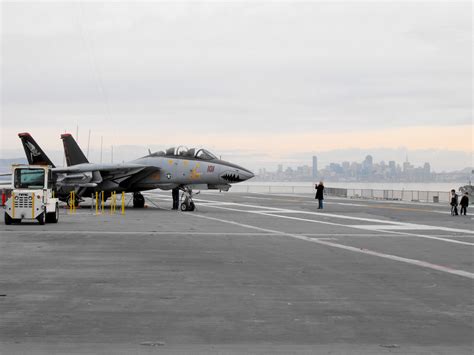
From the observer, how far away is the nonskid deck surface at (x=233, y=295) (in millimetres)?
8000

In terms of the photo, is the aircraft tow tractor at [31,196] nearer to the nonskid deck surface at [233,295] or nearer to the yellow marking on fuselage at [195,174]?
the nonskid deck surface at [233,295]

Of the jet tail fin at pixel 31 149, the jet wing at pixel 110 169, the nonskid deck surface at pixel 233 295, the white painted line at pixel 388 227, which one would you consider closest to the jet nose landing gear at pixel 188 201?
the jet wing at pixel 110 169

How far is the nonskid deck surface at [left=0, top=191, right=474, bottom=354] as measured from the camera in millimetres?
8000

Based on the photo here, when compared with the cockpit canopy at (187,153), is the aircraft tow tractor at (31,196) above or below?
below

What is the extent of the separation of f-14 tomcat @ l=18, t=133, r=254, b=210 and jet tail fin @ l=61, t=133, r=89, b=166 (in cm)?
481

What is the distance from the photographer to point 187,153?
130 feet

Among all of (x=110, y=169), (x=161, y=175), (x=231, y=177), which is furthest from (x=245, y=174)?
(x=110, y=169)

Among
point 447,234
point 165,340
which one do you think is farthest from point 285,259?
point 447,234

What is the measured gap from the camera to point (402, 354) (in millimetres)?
7492

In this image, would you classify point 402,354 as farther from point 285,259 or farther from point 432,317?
point 285,259

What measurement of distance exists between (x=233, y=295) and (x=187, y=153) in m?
28.7

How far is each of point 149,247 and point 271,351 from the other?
465 inches

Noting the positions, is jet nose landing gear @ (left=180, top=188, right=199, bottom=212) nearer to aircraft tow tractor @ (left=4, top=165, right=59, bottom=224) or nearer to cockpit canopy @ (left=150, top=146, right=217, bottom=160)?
cockpit canopy @ (left=150, top=146, right=217, bottom=160)

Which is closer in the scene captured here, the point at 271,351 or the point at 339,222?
the point at 271,351
